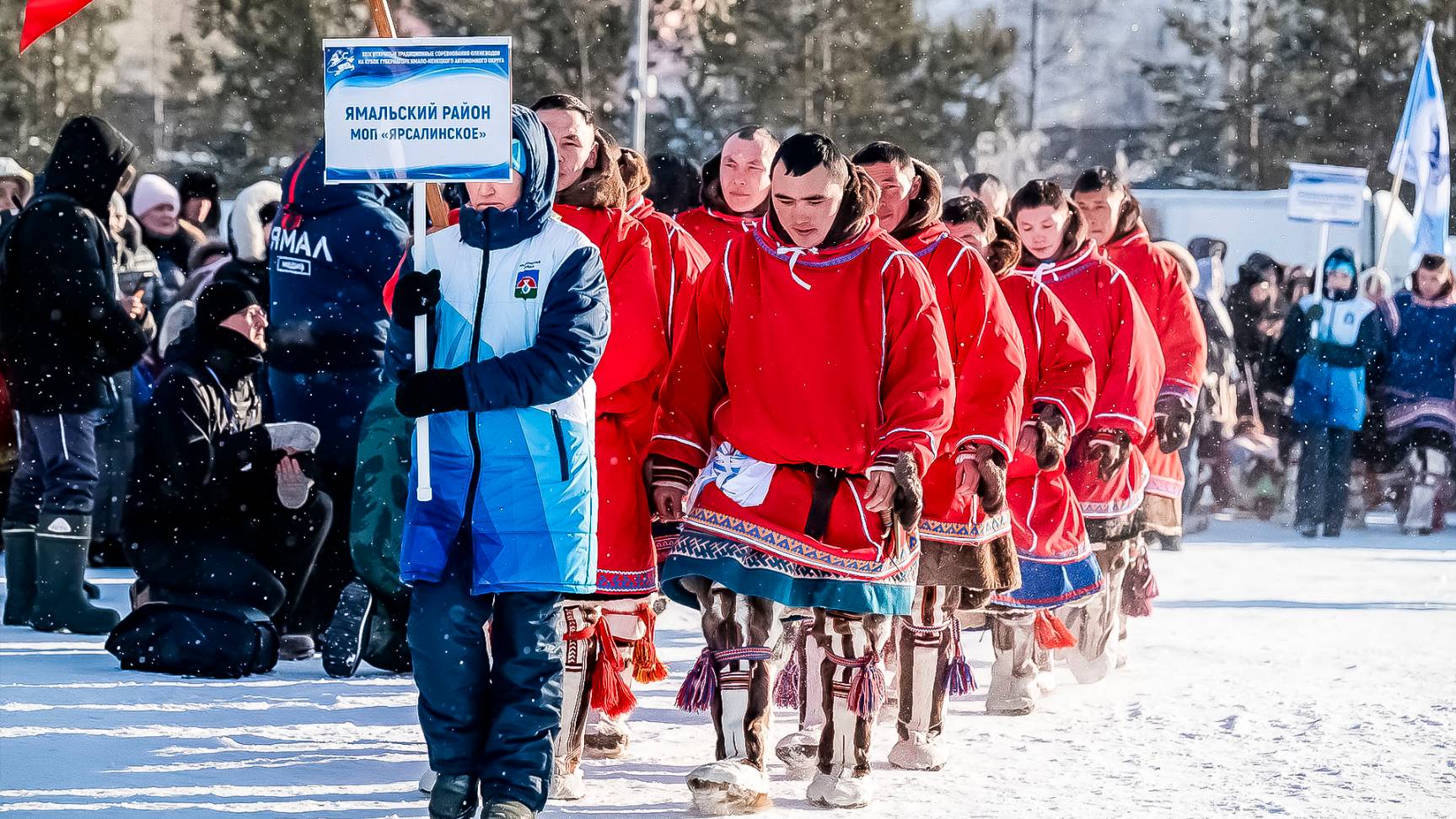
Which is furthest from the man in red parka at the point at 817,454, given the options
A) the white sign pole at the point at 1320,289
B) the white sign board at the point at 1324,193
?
the white sign board at the point at 1324,193

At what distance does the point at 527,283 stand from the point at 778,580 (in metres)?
0.98

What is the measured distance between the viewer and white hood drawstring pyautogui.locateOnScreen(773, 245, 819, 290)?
4.88 meters

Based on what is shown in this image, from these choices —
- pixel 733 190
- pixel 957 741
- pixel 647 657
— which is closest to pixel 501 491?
pixel 647 657

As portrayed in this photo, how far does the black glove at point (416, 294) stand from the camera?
14.4 feet

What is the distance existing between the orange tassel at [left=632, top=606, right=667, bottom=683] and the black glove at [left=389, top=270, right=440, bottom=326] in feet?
5.24

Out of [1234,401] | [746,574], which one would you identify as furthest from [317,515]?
[1234,401]

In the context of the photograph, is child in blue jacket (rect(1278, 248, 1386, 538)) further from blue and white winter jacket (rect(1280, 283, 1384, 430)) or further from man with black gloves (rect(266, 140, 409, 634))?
man with black gloves (rect(266, 140, 409, 634))

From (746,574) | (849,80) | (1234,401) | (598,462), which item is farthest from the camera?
(849,80)

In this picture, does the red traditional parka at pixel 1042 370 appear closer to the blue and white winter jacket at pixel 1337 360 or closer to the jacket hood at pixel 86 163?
the jacket hood at pixel 86 163

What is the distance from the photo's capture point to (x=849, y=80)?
30.0 metres

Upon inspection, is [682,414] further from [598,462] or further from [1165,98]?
[1165,98]

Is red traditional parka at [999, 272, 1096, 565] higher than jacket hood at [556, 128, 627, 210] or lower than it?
lower

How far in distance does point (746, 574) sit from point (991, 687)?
1.99m

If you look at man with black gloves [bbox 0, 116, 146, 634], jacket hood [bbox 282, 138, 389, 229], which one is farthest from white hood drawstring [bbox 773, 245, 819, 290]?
man with black gloves [bbox 0, 116, 146, 634]
